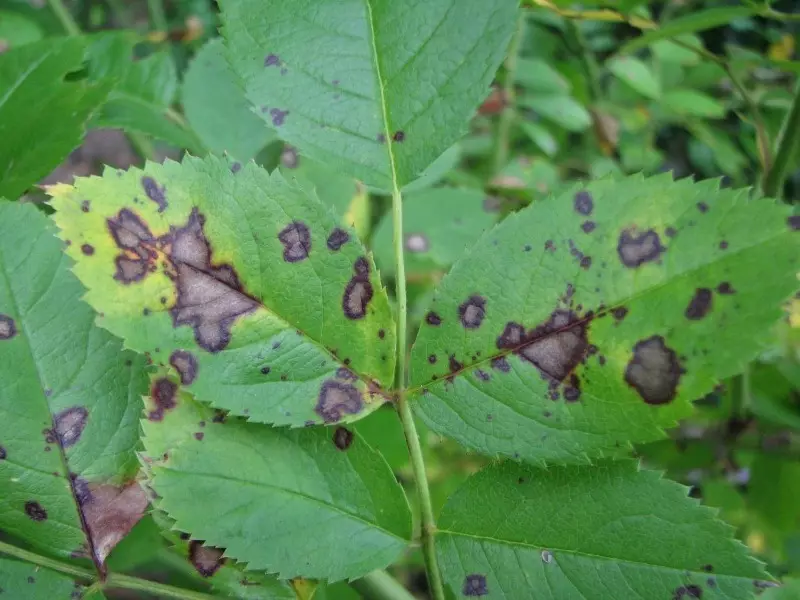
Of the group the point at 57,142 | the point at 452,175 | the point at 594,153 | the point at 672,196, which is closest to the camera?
the point at 672,196

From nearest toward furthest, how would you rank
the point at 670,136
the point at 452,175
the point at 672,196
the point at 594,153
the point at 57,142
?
the point at 672,196 → the point at 57,142 → the point at 452,175 → the point at 594,153 → the point at 670,136

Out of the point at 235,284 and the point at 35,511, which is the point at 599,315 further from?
the point at 35,511

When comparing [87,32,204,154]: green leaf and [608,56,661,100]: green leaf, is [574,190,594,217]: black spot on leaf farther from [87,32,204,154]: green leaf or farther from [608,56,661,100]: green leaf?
[608,56,661,100]: green leaf

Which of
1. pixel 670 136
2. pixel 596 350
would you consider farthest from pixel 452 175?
pixel 670 136

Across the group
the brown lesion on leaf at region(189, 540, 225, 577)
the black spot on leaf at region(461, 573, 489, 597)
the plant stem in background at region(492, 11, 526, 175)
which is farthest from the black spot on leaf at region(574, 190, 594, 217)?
the plant stem in background at region(492, 11, 526, 175)

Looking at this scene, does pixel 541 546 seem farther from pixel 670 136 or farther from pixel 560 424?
pixel 670 136

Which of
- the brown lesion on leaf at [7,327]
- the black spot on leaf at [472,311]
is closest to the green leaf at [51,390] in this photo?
the brown lesion on leaf at [7,327]

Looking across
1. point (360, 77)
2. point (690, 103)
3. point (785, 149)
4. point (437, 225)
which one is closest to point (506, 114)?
point (690, 103)
